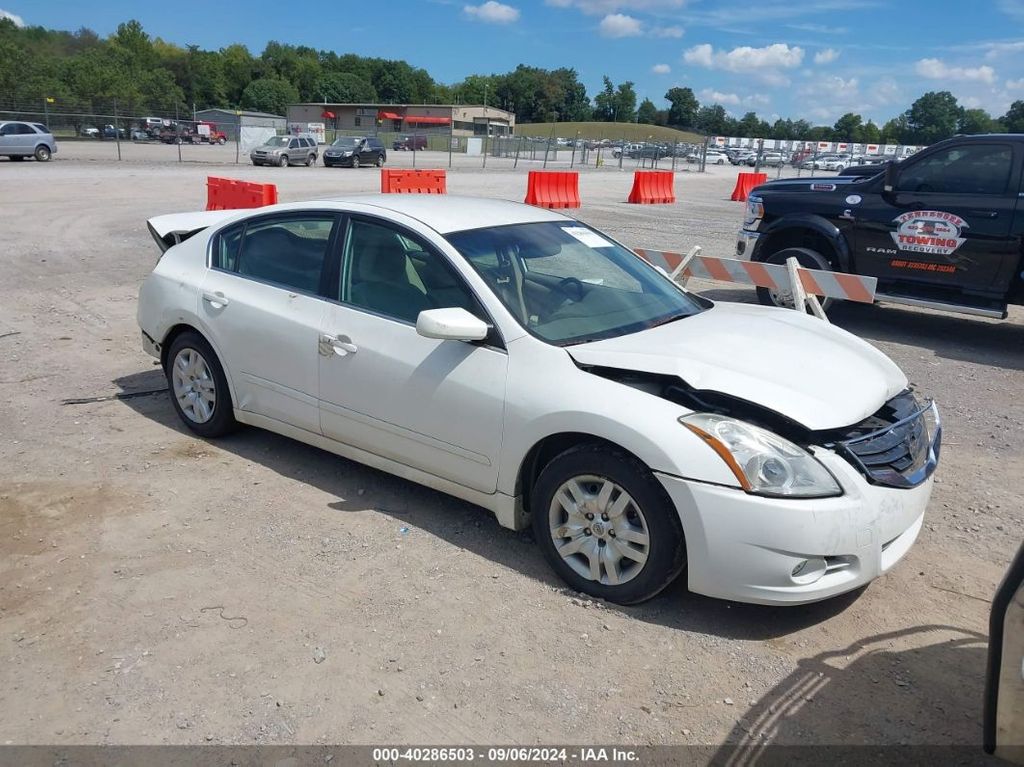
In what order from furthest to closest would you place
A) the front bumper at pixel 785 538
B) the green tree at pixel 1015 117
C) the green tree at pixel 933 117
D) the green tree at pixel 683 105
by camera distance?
the green tree at pixel 683 105 → the green tree at pixel 933 117 → the green tree at pixel 1015 117 → the front bumper at pixel 785 538

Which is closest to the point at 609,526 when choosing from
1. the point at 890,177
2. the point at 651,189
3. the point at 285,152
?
the point at 890,177

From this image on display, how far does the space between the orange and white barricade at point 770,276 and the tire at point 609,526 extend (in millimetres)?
3852

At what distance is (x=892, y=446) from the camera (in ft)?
11.7

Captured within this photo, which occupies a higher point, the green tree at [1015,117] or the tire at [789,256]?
the green tree at [1015,117]

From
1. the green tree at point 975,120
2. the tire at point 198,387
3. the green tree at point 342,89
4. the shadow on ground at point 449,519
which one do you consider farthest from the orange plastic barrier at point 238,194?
the green tree at point 342,89

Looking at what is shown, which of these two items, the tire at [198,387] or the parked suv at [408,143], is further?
the parked suv at [408,143]

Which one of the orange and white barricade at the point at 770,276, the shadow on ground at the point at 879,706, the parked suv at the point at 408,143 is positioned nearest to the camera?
the shadow on ground at the point at 879,706

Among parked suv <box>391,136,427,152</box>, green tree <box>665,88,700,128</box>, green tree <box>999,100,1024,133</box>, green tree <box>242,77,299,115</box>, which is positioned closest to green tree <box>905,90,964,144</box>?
green tree <box>999,100,1024,133</box>

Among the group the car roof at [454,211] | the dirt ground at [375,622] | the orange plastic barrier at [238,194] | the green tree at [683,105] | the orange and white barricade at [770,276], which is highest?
the green tree at [683,105]

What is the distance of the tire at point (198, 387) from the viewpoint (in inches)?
209

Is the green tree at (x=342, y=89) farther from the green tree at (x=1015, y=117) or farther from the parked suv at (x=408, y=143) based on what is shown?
the green tree at (x=1015, y=117)

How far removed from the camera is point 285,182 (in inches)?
1069

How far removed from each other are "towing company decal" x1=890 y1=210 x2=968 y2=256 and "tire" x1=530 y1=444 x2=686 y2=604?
6.70 m

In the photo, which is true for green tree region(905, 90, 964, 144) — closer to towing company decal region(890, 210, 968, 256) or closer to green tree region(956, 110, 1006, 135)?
green tree region(956, 110, 1006, 135)
